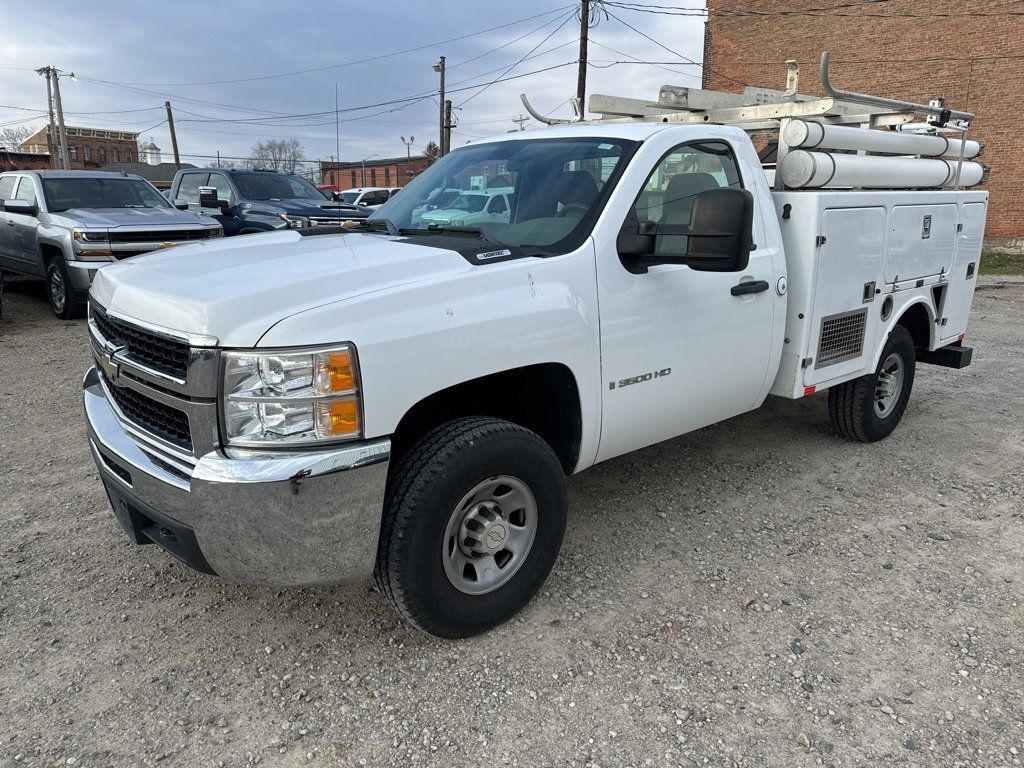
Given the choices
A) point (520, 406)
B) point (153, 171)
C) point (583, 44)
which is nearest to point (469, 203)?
point (520, 406)

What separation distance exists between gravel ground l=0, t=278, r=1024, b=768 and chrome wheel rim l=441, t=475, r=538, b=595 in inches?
10.3

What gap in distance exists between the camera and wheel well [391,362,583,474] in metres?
2.95

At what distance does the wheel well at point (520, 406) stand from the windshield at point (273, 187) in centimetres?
943

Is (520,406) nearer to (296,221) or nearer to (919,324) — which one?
(919,324)

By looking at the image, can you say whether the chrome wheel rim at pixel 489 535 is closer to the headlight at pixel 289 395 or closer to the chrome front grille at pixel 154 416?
the headlight at pixel 289 395

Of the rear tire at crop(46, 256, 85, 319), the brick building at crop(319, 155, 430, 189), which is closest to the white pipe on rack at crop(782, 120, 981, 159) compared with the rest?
the rear tire at crop(46, 256, 85, 319)

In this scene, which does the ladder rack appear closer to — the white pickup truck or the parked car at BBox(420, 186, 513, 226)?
the white pickup truck

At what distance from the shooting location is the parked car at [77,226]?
8.93m

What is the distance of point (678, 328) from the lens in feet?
11.1

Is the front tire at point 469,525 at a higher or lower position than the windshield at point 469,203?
Answer: lower

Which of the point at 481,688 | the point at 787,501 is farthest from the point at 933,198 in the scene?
the point at 481,688

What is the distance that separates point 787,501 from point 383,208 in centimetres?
280

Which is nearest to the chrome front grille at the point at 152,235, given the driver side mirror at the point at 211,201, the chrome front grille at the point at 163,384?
the driver side mirror at the point at 211,201

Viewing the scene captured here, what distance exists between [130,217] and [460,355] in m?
8.43
